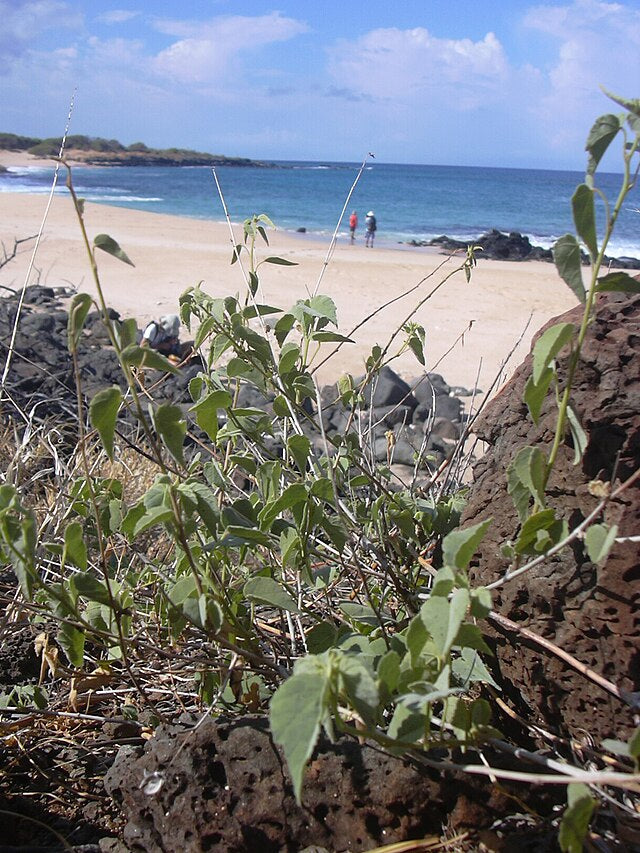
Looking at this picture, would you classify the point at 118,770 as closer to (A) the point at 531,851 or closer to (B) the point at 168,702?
(B) the point at 168,702

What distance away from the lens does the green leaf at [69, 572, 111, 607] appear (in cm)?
125

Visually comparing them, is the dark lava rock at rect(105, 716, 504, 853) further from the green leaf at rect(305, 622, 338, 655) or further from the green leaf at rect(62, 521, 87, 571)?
the green leaf at rect(62, 521, 87, 571)

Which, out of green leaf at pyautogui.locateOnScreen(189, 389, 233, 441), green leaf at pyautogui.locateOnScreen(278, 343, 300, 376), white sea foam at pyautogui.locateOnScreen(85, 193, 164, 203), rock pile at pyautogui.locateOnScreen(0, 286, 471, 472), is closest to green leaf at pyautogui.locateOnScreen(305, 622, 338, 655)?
green leaf at pyautogui.locateOnScreen(189, 389, 233, 441)

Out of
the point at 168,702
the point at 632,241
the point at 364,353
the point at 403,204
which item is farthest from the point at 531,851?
the point at 403,204

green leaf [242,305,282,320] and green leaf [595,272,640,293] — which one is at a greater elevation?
green leaf [595,272,640,293]

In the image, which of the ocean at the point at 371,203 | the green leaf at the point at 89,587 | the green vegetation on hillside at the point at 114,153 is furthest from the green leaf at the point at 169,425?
the green vegetation on hillside at the point at 114,153

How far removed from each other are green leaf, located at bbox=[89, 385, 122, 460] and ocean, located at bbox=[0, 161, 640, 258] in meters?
26.1

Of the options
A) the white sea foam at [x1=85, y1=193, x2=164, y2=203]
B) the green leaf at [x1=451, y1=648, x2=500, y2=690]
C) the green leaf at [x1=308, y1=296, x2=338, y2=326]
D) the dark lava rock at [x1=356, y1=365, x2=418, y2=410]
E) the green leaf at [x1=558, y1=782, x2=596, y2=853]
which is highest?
the white sea foam at [x1=85, y1=193, x2=164, y2=203]

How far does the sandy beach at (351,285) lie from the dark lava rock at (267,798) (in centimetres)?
409

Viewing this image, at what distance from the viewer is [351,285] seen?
14.8 m

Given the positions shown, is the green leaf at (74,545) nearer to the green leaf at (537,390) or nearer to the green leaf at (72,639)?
the green leaf at (72,639)

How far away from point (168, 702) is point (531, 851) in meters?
0.80

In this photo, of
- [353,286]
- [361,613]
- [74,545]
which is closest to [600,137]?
[361,613]

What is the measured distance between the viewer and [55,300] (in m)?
10.3
